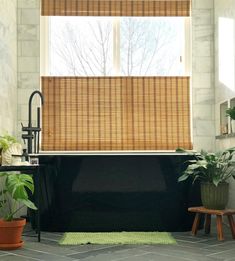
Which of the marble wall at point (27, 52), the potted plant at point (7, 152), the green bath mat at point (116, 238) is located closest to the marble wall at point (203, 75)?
the green bath mat at point (116, 238)

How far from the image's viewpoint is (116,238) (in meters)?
3.55

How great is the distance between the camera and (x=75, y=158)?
381 centimetres

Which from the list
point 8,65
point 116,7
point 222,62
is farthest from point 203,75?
point 8,65

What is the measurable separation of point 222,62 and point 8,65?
2.12m

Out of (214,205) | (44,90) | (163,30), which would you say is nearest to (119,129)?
(44,90)

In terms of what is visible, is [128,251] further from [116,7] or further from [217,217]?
[116,7]

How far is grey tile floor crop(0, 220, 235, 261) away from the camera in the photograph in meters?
2.96

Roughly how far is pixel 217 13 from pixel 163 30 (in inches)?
25.3

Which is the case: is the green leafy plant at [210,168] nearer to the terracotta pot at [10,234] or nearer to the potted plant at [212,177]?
the potted plant at [212,177]

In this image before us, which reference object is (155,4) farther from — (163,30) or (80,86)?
(80,86)

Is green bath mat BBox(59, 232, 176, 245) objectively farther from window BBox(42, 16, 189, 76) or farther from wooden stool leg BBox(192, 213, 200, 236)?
window BBox(42, 16, 189, 76)

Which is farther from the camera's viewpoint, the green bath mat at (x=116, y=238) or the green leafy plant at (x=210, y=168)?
the green leafy plant at (x=210, y=168)

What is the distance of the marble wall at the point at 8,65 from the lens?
168 inches

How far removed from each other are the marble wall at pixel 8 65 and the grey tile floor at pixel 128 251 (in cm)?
137
